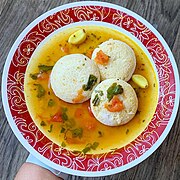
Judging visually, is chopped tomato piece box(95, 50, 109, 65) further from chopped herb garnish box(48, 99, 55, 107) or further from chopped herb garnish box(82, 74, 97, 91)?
chopped herb garnish box(48, 99, 55, 107)

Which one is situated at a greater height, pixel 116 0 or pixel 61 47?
pixel 116 0

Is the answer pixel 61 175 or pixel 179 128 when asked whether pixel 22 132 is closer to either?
pixel 61 175

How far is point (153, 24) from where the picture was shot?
1.20 m

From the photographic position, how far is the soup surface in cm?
104

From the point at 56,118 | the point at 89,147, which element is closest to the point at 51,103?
the point at 56,118

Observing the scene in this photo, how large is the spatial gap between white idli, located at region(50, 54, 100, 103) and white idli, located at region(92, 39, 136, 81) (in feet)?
0.09

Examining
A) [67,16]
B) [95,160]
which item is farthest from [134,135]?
[67,16]

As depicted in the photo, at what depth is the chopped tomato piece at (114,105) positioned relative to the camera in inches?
39.4

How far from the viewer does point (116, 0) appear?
121cm

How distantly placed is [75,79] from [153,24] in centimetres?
35

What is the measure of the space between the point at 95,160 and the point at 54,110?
7.0 inches

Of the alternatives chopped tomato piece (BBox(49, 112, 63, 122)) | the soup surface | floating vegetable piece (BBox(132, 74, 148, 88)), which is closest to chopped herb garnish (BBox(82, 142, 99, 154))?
the soup surface

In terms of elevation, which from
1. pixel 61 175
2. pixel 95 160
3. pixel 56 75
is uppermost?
pixel 56 75

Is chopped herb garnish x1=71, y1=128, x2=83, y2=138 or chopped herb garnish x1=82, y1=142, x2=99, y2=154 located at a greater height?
chopped herb garnish x1=71, y1=128, x2=83, y2=138
